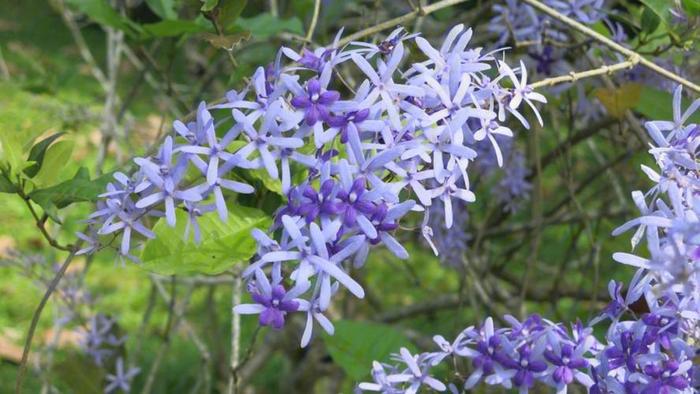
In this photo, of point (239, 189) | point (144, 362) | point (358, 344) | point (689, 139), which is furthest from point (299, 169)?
point (144, 362)

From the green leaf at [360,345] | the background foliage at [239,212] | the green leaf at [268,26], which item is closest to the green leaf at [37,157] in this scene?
the background foliage at [239,212]

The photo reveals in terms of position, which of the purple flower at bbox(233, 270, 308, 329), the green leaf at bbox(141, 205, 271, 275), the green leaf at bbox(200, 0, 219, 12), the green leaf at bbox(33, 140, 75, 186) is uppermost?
the green leaf at bbox(200, 0, 219, 12)

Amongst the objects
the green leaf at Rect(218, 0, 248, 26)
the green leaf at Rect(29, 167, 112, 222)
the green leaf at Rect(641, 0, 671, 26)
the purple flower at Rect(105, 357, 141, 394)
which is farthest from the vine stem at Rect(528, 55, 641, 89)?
the purple flower at Rect(105, 357, 141, 394)

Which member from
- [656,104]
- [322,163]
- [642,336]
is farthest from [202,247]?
[656,104]

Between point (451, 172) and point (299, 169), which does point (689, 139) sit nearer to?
point (451, 172)

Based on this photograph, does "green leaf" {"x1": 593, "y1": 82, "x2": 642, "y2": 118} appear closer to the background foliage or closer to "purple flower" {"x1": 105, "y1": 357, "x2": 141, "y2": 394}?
the background foliage

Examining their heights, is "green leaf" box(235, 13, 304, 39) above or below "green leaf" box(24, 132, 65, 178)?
above
